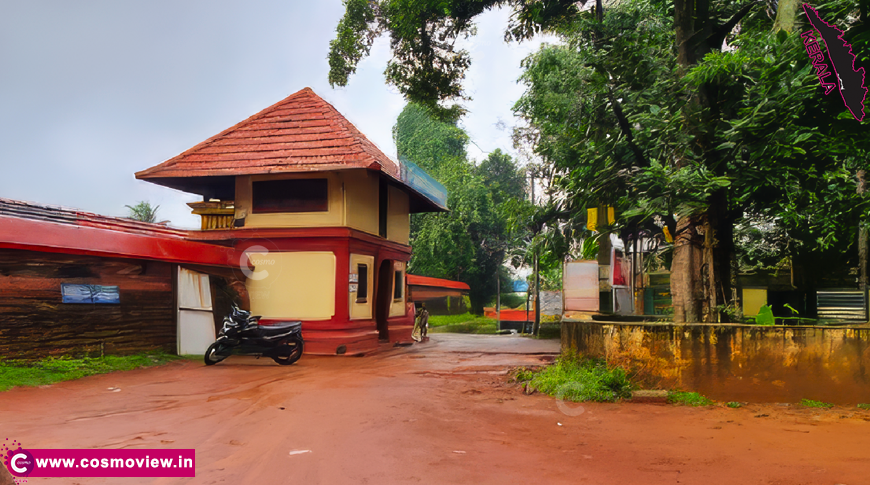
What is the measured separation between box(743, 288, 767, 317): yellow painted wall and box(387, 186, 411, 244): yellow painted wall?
10.5m

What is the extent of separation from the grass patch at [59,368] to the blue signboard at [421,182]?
26.3ft

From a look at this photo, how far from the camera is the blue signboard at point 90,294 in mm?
9578

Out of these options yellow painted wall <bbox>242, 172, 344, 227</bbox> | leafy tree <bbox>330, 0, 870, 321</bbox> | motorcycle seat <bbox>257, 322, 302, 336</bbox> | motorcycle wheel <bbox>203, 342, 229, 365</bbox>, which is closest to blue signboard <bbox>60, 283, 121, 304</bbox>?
motorcycle wheel <bbox>203, 342, 229, 365</bbox>

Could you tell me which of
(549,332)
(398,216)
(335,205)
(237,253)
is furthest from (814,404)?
(549,332)

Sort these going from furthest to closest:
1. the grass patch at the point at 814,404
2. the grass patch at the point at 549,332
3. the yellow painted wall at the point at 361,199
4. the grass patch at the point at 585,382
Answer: the grass patch at the point at 549,332 < the yellow painted wall at the point at 361,199 < the grass patch at the point at 585,382 < the grass patch at the point at 814,404

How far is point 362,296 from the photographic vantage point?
47.1 feet

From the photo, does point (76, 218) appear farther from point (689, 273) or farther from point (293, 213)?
point (689, 273)

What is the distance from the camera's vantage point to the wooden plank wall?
8.79 metres

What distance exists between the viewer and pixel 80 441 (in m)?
5.12

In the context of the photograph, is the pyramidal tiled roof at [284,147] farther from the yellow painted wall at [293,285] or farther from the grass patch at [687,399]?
the grass patch at [687,399]

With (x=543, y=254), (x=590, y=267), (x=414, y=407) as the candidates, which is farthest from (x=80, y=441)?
(x=543, y=254)

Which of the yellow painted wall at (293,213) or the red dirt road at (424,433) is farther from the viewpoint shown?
the yellow painted wall at (293,213)

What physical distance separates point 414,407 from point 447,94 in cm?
844

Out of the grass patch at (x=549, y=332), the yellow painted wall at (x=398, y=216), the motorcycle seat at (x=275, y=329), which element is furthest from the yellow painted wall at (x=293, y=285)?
the grass patch at (x=549, y=332)
